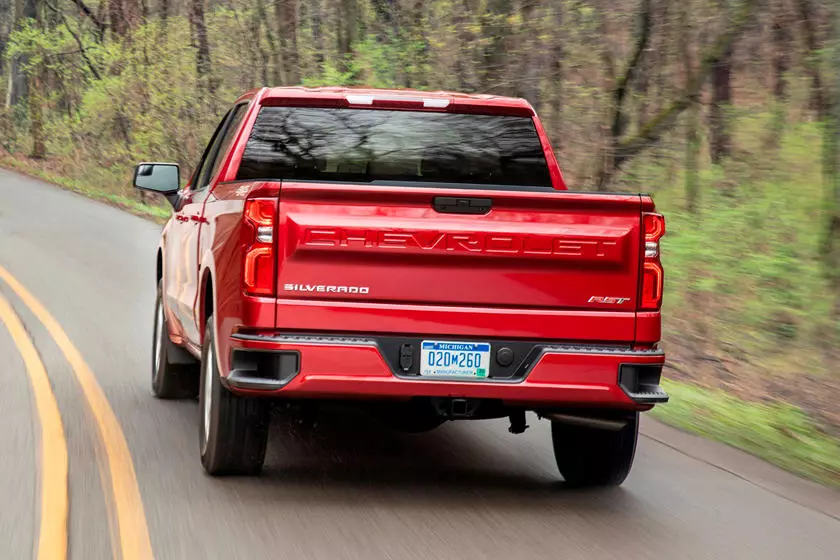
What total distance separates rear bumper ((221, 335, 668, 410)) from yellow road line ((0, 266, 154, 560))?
716 mm

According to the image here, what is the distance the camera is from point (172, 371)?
886 cm

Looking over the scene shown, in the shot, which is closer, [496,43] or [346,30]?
[496,43]

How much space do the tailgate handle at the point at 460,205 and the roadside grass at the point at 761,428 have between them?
8.91 feet

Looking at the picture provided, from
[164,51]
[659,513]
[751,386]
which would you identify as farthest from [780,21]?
[164,51]

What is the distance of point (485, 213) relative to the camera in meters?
5.80

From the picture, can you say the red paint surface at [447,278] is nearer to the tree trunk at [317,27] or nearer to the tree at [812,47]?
the tree at [812,47]

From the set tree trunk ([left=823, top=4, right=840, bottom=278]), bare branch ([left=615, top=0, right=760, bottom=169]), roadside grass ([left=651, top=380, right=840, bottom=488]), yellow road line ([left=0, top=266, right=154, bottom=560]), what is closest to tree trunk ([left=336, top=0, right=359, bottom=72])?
bare branch ([left=615, top=0, right=760, bottom=169])

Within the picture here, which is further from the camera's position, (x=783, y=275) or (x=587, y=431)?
(x=783, y=275)

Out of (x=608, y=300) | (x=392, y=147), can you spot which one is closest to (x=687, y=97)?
(x=392, y=147)

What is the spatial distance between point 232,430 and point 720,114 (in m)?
14.7

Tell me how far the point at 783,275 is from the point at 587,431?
9755mm

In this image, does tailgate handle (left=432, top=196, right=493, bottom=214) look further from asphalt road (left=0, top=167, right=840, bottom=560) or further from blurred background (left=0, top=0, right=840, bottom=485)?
blurred background (left=0, top=0, right=840, bottom=485)

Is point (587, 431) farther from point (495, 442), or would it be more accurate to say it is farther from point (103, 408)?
point (103, 408)

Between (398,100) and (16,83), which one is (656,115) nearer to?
(398,100)
